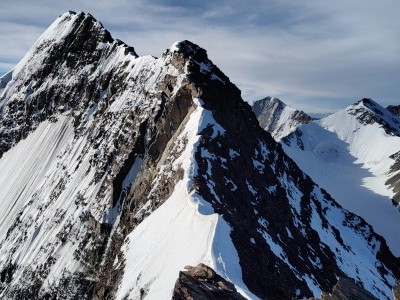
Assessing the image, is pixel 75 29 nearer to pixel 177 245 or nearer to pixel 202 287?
pixel 177 245

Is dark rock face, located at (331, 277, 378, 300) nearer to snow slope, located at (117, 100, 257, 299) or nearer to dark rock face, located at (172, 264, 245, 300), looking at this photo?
dark rock face, located at (172, 264, 245, 300)

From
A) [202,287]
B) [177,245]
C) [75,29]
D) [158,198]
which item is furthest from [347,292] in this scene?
[75,29]

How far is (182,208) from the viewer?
39.1m

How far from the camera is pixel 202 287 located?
20766 millimetres

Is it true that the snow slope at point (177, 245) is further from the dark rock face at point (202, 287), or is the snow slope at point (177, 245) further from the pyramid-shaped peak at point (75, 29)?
the pyramid-shaped peak at point (75, 29)

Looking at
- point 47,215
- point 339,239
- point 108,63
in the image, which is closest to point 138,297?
point 47,215

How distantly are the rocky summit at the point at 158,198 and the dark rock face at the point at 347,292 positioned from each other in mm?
5994

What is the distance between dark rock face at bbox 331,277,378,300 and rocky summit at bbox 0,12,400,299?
5.99 meters

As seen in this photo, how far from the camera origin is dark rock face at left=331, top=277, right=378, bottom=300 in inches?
655

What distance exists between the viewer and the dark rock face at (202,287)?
19.2 m

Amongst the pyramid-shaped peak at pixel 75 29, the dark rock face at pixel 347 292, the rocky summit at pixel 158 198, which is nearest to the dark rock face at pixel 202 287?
the rocky summit at pixel 158 198

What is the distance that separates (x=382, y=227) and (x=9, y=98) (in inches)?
5011

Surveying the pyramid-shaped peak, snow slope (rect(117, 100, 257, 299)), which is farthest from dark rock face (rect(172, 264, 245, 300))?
the pyramid-shaped peak

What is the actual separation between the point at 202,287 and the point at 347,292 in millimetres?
6963
